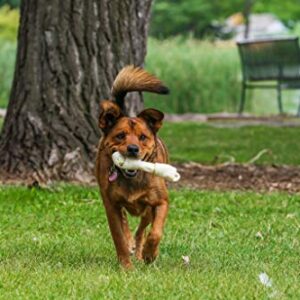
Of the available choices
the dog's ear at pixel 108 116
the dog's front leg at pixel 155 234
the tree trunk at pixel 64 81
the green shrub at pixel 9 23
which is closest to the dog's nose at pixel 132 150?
the dog's ear at pixel 108 116

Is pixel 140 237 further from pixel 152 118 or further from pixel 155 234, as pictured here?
pixel 152 118

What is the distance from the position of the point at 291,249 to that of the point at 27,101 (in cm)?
362

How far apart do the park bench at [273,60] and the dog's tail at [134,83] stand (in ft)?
37.3

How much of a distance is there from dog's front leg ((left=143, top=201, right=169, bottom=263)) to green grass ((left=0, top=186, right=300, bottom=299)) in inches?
3.3

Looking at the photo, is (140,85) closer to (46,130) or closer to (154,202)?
(154,202)

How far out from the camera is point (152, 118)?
6340 millimetres

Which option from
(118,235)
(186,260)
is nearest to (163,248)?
(186,260)

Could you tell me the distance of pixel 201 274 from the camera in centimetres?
596

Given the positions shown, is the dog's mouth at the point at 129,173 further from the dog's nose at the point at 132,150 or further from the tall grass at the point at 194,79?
the tall grass at the point at 194,79

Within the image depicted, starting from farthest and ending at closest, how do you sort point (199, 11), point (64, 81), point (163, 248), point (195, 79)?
point (199, 11)
point (195, 79)
point (64, 81)
point (163, 248)

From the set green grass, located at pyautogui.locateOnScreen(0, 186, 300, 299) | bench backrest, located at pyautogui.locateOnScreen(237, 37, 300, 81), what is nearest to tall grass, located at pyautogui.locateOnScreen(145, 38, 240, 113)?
bench backrest, located at pyautogui.locateOnScreen(237, 37, 300, 81)

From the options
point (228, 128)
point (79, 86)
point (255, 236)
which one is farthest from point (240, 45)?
point (255, 236)

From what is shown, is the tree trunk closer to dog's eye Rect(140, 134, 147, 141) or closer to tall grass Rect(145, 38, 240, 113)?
dog's eye Rect(140, 134, 147, 141)

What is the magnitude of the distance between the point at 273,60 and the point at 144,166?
12498mm
